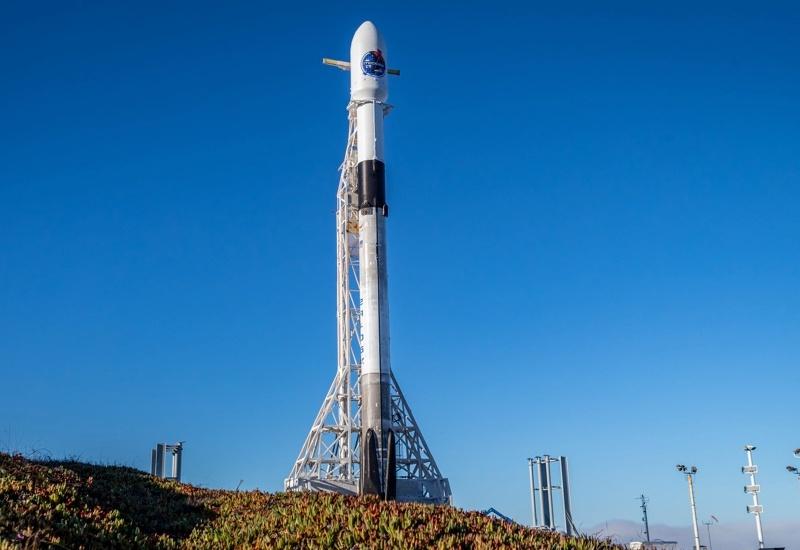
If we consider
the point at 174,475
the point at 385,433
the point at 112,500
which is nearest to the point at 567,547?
the point at 112,500

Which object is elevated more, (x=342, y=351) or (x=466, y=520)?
(x=342, y=351)

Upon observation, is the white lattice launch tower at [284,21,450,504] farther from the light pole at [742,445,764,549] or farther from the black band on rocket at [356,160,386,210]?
the light pole at [742,445,764,549]

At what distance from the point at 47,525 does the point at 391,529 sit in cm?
668

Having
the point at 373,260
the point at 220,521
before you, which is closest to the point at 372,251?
the point at 373,260

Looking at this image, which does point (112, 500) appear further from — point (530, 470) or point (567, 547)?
point (530, 470)

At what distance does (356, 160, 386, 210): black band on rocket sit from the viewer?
4091cm

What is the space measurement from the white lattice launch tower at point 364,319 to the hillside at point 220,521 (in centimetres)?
1640

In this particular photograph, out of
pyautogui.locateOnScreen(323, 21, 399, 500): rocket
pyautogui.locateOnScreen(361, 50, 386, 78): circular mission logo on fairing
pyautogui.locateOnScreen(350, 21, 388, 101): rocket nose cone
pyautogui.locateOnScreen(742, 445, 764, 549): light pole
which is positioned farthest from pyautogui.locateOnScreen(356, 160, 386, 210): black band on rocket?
pyautogui.locateOnScreen(742, 445, 764, 549): light pole

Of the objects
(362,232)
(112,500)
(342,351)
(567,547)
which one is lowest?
(567,547)

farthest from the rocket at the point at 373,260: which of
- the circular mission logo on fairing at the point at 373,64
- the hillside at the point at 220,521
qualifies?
the hillside at the point at 220,521

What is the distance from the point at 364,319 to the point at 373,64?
46.8ft

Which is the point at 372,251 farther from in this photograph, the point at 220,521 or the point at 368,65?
the point at 220,521

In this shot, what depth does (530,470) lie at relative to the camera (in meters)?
37.3

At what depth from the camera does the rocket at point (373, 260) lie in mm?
35688
